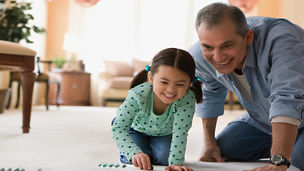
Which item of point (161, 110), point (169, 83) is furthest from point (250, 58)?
point (161, 110)

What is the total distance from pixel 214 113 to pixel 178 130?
400 mm

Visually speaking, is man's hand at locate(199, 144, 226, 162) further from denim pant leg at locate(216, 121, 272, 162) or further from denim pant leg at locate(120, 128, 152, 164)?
denim pant leg at locate(120, 128, 152, 164)

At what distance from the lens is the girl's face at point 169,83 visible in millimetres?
1301

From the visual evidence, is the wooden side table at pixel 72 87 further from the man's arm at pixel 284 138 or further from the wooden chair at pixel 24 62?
the man's arm at pixel 284 138

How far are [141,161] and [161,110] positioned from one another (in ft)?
0.88

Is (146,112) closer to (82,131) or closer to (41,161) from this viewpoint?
(41,161)

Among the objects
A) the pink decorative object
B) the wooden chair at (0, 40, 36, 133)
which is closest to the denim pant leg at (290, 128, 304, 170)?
the wooden chair at (0, 40, 36, 133)

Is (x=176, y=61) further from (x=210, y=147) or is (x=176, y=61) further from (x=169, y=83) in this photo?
(x=210, y=147)

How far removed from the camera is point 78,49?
667 centimetres

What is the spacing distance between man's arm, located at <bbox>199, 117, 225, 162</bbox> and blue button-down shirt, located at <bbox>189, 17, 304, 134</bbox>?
0.04m

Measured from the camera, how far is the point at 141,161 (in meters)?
1.31

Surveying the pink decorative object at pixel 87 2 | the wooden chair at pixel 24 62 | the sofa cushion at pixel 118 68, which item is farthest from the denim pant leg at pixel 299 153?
the pink decorative object at pixel 87 2

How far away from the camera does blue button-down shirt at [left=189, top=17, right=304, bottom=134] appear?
3.50 feet

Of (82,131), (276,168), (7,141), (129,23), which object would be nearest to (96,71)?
(129,23)
